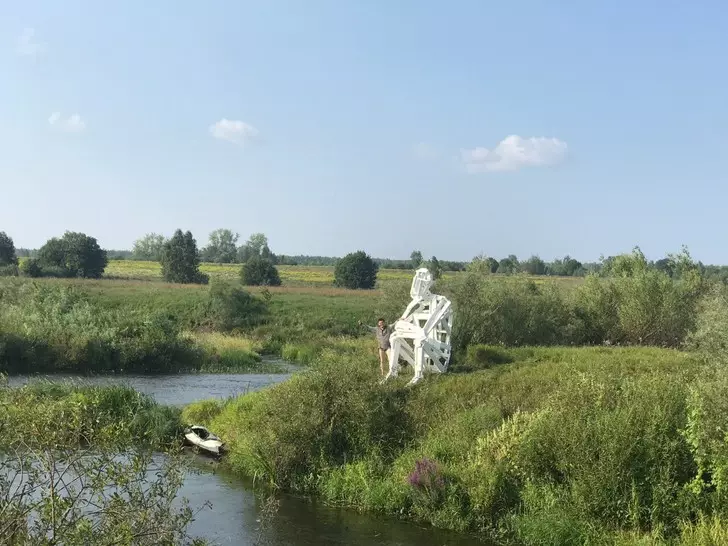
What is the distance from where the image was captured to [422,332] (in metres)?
19.0

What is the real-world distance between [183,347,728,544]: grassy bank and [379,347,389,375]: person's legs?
3.97 ft

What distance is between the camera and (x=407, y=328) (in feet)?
63.4

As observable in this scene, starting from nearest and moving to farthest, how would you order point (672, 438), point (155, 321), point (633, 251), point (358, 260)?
point (672, 438) → point (633, 251) → point (155, 321) → point (358, 260)

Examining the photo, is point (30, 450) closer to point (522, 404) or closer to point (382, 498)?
point (382, 498)

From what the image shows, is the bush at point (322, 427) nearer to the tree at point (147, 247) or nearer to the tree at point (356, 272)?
the tree at point (356, 272)

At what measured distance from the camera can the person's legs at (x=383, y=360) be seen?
20.4m

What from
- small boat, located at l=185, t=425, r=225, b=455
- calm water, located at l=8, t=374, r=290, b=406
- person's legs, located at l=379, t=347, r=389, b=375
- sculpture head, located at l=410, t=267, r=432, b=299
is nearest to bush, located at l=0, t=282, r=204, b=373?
calm water, located at l=8, t=374, r=290, b=406

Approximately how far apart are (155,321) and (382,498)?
29.0 m

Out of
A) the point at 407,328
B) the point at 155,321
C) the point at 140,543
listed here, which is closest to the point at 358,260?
the point at 155,321

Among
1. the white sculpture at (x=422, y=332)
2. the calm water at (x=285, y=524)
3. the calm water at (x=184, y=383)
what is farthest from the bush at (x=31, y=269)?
the white sculpture at (x=422, y=332)

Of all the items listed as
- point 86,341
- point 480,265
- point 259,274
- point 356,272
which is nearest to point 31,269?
point 259,274

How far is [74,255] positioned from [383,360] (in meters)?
72.4

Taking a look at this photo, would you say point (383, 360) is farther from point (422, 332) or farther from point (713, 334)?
point (713, 334)

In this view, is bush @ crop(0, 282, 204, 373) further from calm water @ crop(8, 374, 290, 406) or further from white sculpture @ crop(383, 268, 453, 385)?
white sculpture @ crop(383, 268, 453, 385)
